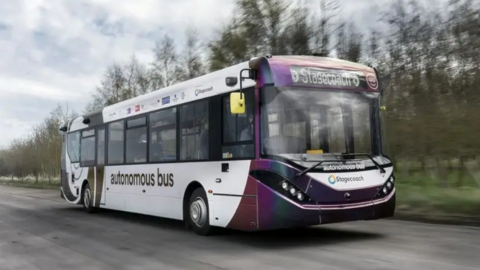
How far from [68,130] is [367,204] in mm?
12742

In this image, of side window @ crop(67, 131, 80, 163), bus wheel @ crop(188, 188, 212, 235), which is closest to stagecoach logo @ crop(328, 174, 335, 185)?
bus wheel @ crop(188, 188, 212, 235)

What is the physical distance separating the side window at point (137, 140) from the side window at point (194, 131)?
6.34 feet

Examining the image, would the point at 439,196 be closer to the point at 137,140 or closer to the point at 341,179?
the point at 341,179

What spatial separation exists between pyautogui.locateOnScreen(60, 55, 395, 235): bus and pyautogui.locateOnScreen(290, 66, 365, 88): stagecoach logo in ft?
0.06

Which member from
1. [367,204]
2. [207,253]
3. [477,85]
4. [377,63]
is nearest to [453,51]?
[477,85]

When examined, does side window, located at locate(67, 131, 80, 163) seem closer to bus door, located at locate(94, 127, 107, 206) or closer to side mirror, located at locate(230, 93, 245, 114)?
bus door, located at locate(94, 127, 107, 206)

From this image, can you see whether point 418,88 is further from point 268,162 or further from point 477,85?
point 268,162

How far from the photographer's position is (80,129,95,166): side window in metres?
15.5

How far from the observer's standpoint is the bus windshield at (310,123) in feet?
26.4

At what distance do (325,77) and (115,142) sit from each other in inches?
284

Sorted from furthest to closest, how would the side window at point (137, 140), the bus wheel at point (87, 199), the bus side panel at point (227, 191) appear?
the bus wheel at point (87, 199), the side window at point (137, 140), the bus side panel at point (227, 191)

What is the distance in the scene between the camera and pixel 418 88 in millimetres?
14664

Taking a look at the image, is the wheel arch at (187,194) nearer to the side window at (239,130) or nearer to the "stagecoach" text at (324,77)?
the side window at (239,130)

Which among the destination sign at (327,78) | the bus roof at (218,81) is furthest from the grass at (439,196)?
the bus roof at (218,81)
